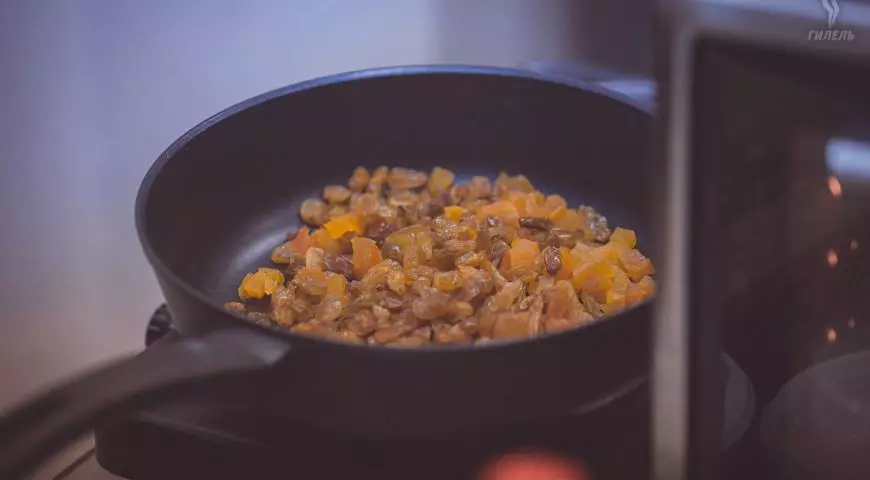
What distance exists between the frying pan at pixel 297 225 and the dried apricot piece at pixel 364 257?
4.6 inches

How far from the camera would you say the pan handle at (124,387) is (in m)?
0.47

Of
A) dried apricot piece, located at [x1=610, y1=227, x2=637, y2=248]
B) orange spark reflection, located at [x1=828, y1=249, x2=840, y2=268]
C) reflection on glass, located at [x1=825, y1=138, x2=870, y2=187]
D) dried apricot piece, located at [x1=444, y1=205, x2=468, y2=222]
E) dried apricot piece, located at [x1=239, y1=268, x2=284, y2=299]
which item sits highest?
reflection on glass, located at [x1=825, y1=138, x2=870, y2=187]

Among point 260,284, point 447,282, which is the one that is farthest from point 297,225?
point 447,282

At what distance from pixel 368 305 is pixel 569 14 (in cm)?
46

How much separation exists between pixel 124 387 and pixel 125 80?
0.61 metres

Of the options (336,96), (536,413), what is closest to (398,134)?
(336,96)

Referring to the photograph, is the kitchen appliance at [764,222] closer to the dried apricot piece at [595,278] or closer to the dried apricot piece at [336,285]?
the dried apricot piece at [595,278]

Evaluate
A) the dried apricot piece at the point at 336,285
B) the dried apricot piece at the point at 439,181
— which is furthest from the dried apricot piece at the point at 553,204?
the dried apricot piece at the point at 336,285

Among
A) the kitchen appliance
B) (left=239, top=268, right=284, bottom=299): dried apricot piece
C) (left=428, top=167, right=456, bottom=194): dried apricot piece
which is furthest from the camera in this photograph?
(left=428, top=167, right=456, bottom=194): dried apricot piece

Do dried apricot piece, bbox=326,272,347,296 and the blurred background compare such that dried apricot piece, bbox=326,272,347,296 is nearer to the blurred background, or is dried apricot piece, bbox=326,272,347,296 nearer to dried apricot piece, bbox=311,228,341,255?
dried apricot piece, bbox=311,228,341,255

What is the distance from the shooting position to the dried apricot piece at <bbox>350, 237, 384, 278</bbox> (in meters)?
0.84

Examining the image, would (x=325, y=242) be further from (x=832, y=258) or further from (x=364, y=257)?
(x=832, y=258)

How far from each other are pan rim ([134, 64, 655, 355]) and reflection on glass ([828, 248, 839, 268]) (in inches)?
3.6

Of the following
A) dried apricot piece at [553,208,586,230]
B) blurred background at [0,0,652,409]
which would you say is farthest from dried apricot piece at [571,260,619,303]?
blurred background at [0,0,652,409]
